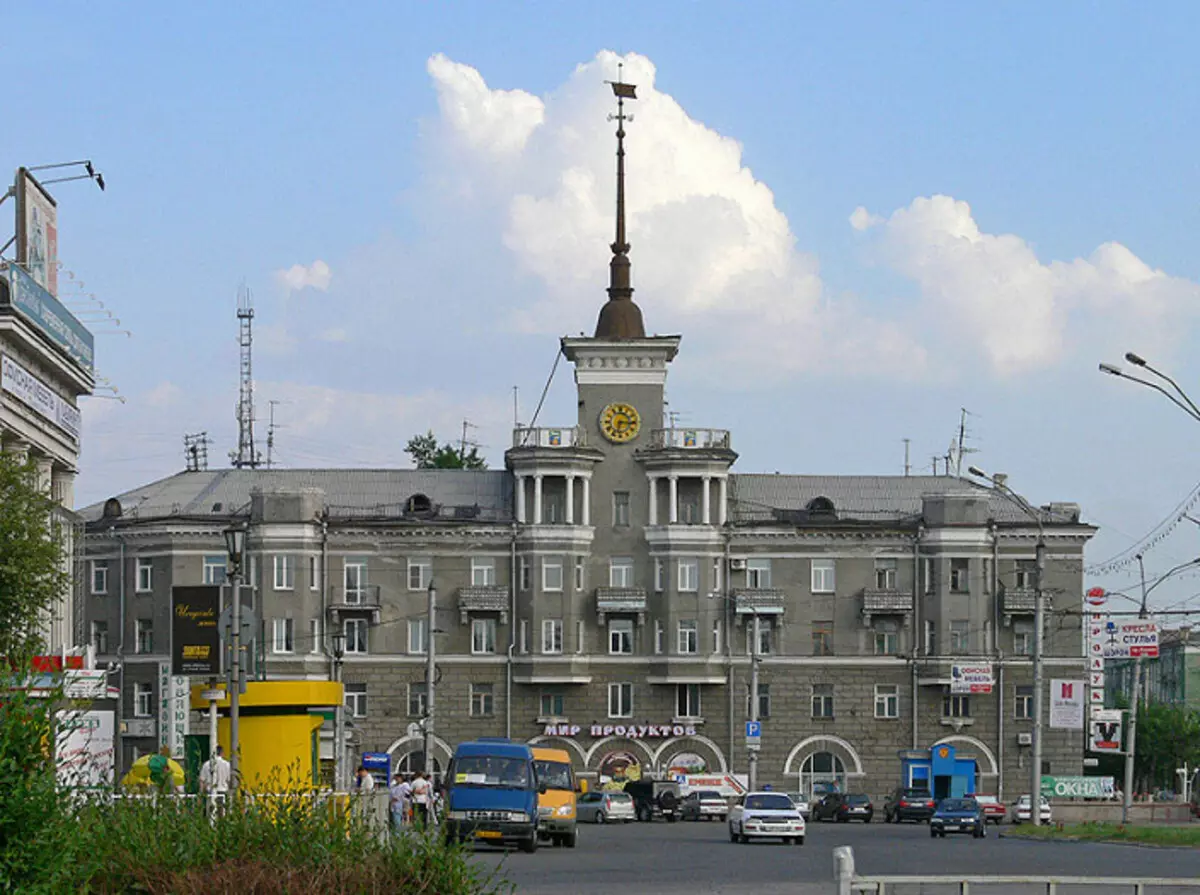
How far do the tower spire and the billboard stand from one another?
31.0 metres

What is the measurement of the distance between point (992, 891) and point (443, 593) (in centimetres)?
7744

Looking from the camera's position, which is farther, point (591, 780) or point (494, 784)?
point (591, 780)

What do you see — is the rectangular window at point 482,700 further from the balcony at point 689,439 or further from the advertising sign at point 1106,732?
the advertising sign at point 1106,732

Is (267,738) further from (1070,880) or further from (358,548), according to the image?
(358,548)

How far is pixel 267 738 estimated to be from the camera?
43219mm

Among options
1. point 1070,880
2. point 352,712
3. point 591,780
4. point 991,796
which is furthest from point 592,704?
point 1070,880

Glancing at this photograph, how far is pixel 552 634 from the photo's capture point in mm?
96688

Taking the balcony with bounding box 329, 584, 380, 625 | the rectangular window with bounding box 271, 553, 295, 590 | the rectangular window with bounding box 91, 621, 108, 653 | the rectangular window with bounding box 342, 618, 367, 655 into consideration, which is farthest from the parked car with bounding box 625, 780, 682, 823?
the rectangular window with bounding box 91, 621, 108, 653

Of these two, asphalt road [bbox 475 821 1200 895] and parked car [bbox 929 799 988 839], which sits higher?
asphalt road [bbox 475 821 1200 895]

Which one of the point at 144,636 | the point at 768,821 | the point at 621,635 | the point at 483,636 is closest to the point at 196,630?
the point at 768,821

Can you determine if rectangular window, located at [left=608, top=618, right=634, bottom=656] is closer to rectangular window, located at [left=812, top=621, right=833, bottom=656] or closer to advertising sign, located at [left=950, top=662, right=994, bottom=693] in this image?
rectangular window, located at [left=812, top=621, right=833, bottom=656]

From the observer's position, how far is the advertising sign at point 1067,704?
63.9 metres

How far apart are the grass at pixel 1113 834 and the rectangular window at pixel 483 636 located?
3869 cm

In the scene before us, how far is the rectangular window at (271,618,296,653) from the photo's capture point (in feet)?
313
